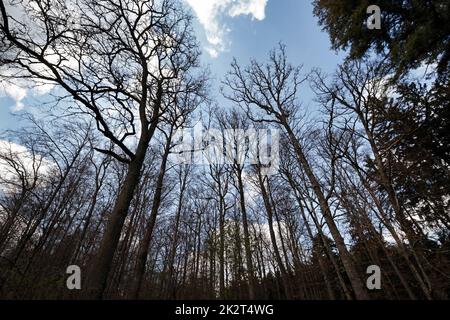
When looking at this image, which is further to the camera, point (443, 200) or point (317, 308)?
point (443, 200)

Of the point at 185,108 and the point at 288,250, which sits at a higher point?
the point at 185,108

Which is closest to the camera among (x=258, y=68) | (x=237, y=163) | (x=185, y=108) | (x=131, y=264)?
(x=185, y=108)

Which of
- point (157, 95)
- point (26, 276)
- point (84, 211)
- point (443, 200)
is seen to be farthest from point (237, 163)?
point (84, 211)

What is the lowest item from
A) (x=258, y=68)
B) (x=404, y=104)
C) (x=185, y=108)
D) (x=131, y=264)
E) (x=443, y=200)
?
(x=443, y=200)

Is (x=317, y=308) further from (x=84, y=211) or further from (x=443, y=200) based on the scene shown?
(x=84, y=211)

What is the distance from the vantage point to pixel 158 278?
78.4 feet

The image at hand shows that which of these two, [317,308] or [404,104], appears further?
[404,104]

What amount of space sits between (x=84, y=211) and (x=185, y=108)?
56.9 feet

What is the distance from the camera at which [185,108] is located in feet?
27.6

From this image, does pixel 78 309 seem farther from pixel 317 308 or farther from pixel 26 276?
pixel 26 276

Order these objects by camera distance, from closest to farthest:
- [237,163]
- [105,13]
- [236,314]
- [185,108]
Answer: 1. [236,314]
2. [105,13]
3. [185,108]
4. [237,163]

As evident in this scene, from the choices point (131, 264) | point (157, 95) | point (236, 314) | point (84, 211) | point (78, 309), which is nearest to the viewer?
point (78, 309)

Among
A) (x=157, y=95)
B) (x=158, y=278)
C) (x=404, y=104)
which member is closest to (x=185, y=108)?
(x=157, y=95)

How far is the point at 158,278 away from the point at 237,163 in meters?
18.4
